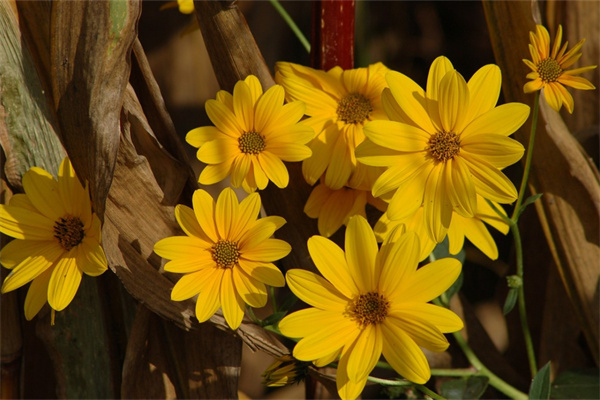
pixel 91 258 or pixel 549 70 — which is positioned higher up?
pixel 549 70

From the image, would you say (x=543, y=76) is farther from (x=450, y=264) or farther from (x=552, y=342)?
(x=552, y=342)

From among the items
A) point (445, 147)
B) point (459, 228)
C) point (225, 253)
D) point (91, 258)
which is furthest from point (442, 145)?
point (91, 258)

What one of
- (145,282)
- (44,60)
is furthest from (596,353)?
(44,60)

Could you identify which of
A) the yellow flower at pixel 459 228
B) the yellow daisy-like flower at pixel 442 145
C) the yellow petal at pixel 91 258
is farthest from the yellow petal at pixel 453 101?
the yellow petal at pixel 91 258

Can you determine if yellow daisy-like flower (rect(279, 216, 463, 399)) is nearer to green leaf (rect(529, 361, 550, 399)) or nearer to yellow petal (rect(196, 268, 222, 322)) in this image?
yellow petal (rect(196, 268, 222, 322))

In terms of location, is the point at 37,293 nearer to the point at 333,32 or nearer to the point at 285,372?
the point at 285,372
